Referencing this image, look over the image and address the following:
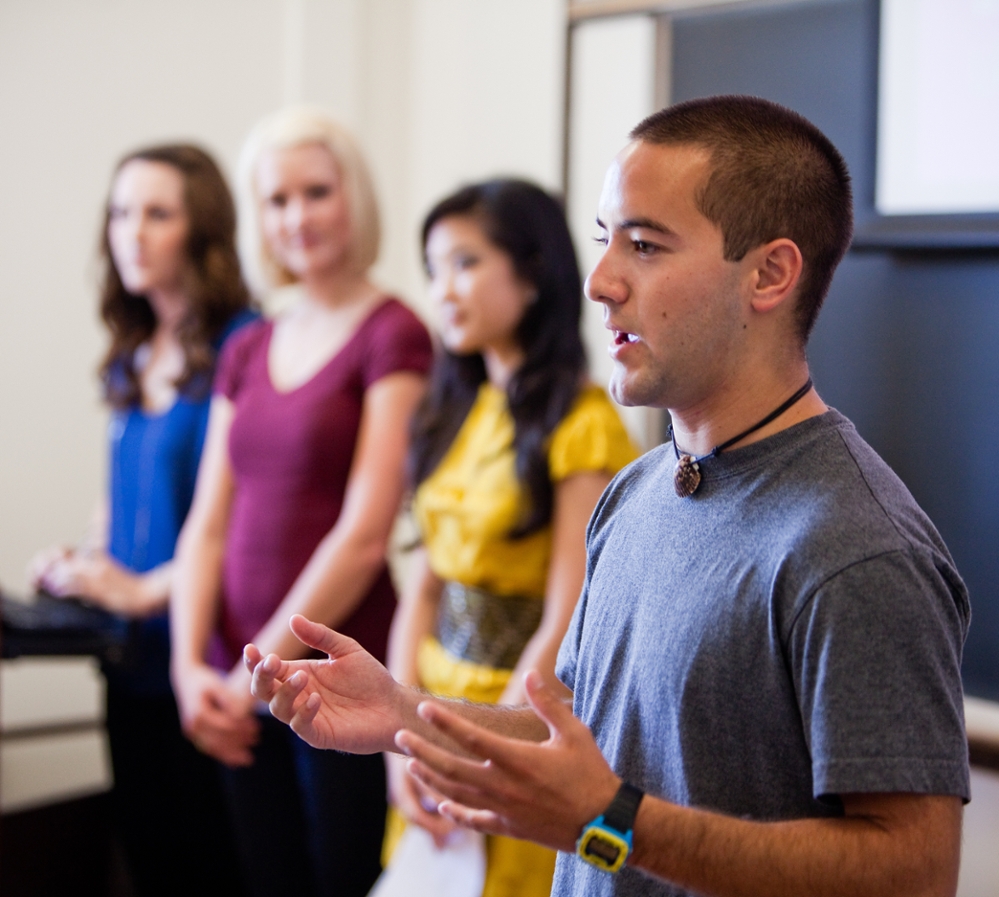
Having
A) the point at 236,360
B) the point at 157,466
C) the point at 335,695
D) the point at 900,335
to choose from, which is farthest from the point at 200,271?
the point at 335,695

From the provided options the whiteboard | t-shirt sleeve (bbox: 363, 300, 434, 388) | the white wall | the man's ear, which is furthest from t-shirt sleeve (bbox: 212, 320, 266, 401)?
the man's ear

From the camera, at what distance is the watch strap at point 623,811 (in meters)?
0.83

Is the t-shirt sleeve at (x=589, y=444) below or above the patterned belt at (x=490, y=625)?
above

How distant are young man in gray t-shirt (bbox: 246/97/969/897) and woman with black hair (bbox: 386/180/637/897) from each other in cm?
58

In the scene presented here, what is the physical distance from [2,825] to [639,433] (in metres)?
1.81

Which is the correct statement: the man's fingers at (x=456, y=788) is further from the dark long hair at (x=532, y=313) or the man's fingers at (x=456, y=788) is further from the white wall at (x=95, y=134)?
the white wall at (x=95, y=134)

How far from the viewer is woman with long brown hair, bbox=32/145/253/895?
236 cm

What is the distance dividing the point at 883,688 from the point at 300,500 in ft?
4.59

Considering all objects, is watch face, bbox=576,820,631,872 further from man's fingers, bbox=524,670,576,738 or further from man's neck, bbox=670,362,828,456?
man's neck, bbox=670,362,828,456

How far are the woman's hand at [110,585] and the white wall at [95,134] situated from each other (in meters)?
0.69

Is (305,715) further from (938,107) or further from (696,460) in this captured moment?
(938,107)

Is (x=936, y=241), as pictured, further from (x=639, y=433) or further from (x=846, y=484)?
(x=846, y=484)

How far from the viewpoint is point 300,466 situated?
205 centimetres

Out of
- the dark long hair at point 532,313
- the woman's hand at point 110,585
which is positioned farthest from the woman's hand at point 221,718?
the dark long hair at point 532,313
